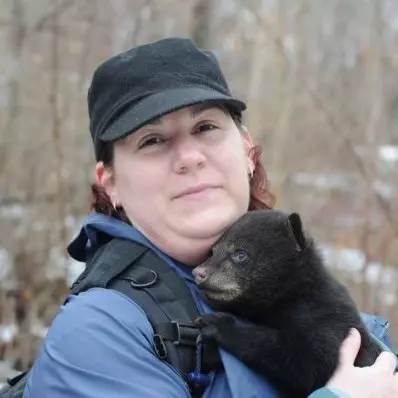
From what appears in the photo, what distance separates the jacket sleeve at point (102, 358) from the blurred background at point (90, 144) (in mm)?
4256

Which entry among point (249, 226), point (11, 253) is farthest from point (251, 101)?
point (249, 226)

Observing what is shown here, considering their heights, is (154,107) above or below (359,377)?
above

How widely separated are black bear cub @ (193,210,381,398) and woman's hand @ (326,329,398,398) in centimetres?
3

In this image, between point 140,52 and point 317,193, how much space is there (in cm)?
903

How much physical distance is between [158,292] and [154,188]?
1.16 feet

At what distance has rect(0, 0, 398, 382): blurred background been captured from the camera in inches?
296

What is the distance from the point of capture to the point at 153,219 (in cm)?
221

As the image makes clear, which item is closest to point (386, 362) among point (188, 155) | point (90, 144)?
point (188, 155)

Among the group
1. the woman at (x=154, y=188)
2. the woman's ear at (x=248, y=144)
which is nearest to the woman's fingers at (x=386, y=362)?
the woman at (x=154, y=188)

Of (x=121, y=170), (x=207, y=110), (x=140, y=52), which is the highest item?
(x=140, y=52)

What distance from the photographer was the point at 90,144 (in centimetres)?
860

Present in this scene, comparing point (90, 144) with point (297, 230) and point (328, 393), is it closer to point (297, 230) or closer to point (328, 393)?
point (297, 230)

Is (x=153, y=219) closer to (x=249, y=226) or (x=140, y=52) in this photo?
(x=249, y=226)

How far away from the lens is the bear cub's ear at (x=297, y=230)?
224cm
